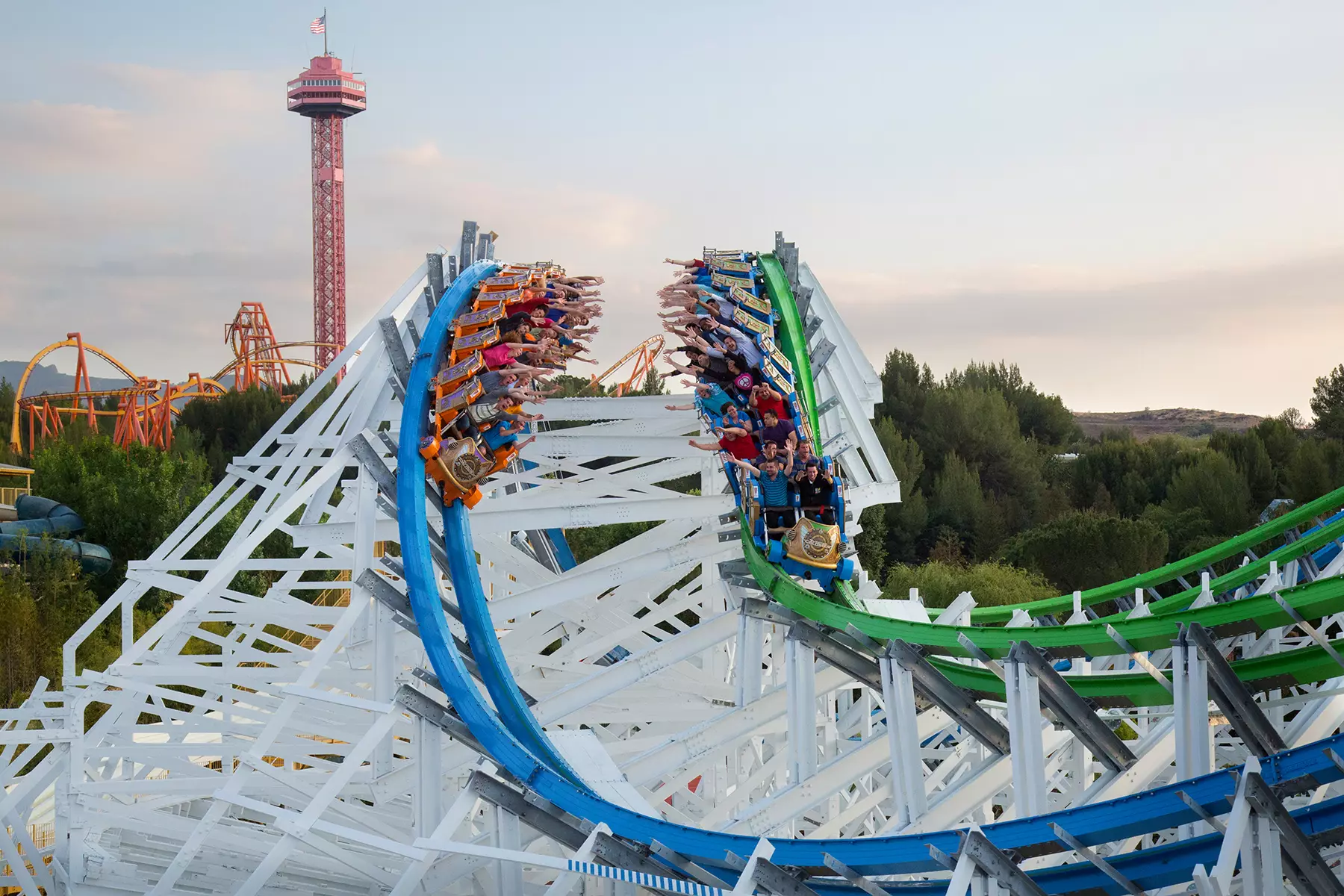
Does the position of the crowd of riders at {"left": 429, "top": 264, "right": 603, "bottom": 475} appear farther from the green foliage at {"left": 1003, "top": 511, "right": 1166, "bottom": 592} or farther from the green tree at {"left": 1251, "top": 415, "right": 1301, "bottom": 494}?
the green tree at {"left": 1251, "top": 415, "right": 1301, "bottom": 494}

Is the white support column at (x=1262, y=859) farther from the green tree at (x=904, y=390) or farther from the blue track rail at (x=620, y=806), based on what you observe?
the green tree at (x=904, y=390)

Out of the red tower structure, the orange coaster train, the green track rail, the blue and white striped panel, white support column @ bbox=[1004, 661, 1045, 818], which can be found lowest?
the blue and white striped panel

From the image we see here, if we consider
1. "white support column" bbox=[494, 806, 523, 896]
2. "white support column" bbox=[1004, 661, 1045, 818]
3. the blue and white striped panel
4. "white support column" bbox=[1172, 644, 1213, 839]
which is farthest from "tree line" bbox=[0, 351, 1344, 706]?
"white support column" bbox=[1172, 644, 1213, 839]

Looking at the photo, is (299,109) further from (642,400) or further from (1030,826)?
(1030,826)

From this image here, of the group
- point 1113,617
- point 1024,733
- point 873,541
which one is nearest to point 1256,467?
point 873,541

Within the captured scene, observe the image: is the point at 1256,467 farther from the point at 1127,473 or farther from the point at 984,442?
the point at 984,442

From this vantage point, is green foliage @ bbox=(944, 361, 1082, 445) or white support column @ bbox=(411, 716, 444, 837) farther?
green foliage @ bbox=(944, 361, 1082, 445)
